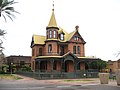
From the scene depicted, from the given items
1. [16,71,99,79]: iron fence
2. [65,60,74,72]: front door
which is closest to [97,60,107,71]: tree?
[65,60,74,72]: front door

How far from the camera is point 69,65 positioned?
168ft

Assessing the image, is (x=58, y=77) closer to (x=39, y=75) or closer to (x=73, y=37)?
(x=39, y=75)

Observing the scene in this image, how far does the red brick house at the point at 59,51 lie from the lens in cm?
4897

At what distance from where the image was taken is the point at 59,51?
169 feet

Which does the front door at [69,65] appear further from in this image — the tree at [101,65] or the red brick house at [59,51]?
A: the tree at [101,65]

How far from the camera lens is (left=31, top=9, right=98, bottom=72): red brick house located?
161 feet

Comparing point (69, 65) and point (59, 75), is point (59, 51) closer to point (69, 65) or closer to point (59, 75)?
point (69, 65)

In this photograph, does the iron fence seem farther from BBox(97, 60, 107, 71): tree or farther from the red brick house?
BBox(97, 60, 107, 71): tree

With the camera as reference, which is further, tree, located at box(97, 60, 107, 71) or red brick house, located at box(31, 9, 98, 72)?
tree, located at box(97, 60, 107, 71)

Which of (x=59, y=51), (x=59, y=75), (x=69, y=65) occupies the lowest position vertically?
(x=59, y=75)

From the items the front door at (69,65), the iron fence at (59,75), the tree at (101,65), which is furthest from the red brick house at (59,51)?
the iron fence at (59,75)

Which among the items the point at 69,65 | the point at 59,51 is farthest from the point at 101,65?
the point at 59,51

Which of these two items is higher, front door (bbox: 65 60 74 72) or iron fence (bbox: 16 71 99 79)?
front door (bbox: 65 60 74 72)

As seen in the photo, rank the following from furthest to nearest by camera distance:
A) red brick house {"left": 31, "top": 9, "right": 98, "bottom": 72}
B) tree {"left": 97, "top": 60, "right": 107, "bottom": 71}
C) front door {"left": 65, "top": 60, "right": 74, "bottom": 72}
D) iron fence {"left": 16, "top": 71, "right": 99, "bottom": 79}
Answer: tree {"left": 97, "top": 60, "right": 107, "bottom": 71}
front door {"left": 65, "top": 60, "right": 74, "bottom": 72}
red brick house {"left": 31, "top": 9, "right": 98, "bottom": 72}
iron fence {"left": 16, "top": 71, "right": 99, "bottom": 79}
